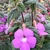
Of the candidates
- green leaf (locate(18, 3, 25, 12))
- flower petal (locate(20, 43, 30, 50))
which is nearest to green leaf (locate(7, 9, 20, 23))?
green leaf (locate(18, 3, 25, 12))

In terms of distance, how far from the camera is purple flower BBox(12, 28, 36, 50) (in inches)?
38.5

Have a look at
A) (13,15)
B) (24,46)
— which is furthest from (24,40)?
(13,15)

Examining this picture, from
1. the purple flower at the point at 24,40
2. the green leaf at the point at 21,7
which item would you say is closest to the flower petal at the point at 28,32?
the purple flower at the point at 24,40

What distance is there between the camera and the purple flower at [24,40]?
0.98 meters

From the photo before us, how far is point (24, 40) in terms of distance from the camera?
38.6 inches

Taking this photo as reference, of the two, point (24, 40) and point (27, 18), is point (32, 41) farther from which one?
point (27, 18)

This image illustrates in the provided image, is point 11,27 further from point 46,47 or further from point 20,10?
point 46,47

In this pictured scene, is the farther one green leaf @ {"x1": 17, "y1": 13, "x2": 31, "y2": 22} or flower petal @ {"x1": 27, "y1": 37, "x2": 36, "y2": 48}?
green leaf @ {"x1": 17, "y1": 13, "x2": 31, "y2": 22}

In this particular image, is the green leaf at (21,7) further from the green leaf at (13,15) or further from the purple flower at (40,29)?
the purple flower at (40,29)

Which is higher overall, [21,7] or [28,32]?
[21,7]

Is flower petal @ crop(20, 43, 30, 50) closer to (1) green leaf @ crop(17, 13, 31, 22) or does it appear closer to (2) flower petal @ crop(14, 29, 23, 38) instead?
(2) flower petal @ crop(14, 29, 23, 38)

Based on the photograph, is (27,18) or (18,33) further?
(27,18)

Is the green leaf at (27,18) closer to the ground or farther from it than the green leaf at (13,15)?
closer to the ground

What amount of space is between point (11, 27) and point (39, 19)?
185 mm
